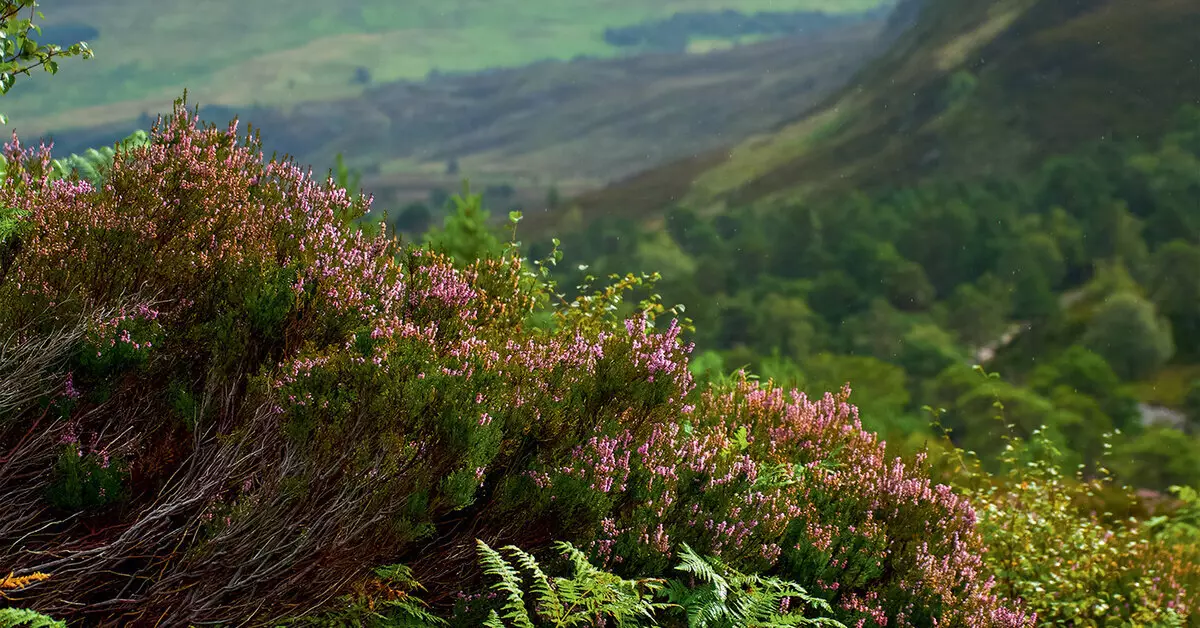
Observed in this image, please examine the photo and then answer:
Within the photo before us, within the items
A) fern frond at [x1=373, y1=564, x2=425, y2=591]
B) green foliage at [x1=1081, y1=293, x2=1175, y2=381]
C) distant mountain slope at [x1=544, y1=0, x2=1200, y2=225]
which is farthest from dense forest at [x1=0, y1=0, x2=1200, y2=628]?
distant mountain slope at [x1=544, y1=0, x2=1200, y2=225]

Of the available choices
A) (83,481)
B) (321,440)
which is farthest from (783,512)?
(83,481)

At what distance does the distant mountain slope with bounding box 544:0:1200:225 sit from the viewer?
114 m

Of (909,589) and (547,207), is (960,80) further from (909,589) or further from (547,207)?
(909,589)

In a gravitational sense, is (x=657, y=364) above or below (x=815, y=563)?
above

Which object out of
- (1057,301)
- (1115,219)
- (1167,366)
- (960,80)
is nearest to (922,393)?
(1167,366)

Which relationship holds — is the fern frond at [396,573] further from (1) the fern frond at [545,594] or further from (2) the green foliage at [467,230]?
(2) the green foliage at [467,230]

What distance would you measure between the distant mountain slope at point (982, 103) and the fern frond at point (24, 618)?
117661 mm

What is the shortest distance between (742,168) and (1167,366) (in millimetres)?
80896

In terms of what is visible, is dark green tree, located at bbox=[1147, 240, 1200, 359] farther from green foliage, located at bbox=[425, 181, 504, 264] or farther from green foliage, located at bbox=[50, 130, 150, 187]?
green foliage, located at bbox=[50, 130, 150, 187]

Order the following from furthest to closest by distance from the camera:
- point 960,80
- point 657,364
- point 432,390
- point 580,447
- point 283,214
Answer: point 960,80 < point 283,214 < point 657,364 < point 580,447 < point 432,390

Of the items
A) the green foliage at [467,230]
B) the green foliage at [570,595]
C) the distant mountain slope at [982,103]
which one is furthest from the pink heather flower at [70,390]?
the distant mountain slope at [982,103]

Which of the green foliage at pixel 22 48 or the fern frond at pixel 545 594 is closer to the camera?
the fern frond at pixel 545 594

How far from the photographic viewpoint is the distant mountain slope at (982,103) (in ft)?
373

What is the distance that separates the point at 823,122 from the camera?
15125 centimetres
